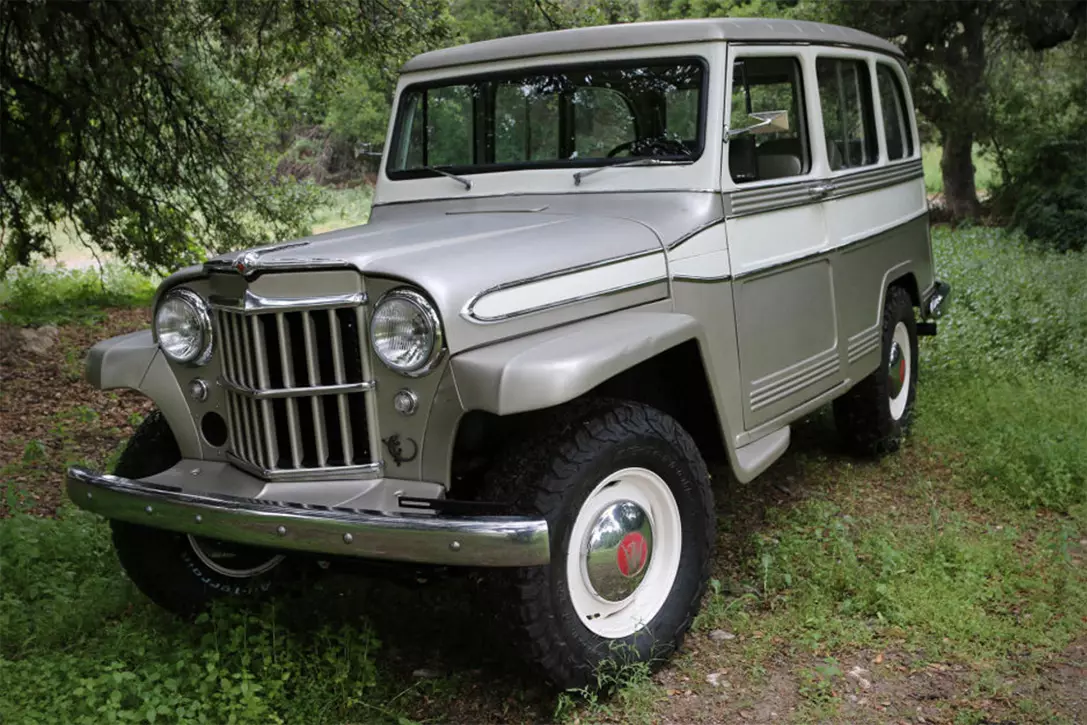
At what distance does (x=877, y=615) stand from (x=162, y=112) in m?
7.51

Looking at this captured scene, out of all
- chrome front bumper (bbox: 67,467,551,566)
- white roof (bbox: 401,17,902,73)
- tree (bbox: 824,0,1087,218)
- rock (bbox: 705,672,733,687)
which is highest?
tree (bbox: 824,0,1087,218)

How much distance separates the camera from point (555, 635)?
3.02 meters

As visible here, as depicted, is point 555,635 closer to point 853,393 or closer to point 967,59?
point 853,393

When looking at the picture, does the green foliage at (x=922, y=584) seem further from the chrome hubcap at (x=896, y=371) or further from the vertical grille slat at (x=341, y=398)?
the vertical grille slat at (x=341, y=398)

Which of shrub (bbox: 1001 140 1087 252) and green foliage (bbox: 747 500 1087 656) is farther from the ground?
shrub (bbox: 1001 140 1087 252)

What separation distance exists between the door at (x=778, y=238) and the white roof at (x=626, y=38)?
0.25ft

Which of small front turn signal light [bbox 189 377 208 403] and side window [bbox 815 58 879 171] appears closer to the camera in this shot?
small front turn signal light [bbox 189 377 208 403]

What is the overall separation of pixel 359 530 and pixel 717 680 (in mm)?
1331

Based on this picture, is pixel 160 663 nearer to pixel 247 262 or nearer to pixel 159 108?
pixel 247 262

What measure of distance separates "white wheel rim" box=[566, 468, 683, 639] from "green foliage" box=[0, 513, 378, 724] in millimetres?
728

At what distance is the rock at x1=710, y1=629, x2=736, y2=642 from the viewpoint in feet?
12.0

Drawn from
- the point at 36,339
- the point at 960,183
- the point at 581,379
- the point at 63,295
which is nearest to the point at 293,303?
the point at 581,379

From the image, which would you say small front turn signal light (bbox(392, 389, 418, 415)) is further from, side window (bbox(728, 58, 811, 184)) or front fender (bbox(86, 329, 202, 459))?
side window (bbox(728, 58, 811, 184))

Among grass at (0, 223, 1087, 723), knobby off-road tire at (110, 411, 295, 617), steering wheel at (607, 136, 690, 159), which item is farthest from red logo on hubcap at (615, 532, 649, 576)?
steering wheel at (607, 136, 690, 159)
